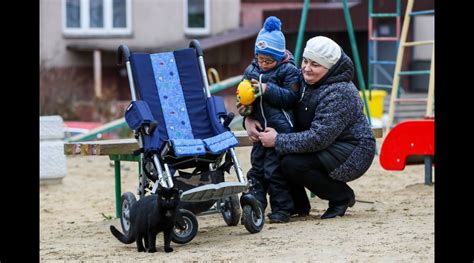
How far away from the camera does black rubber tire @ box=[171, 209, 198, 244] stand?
6527 millimetres

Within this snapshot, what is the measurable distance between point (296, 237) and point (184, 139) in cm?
108

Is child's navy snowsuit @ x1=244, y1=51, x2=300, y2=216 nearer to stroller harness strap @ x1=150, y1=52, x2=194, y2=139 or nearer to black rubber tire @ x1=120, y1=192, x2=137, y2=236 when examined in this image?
stroller harness strap @ x1=150, y1=52, x2=194, y2=139

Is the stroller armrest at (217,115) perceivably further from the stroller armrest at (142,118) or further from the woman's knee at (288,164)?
the stroller armrest at (142,118)

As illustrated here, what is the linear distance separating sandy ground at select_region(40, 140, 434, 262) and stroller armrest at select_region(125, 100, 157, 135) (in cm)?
80

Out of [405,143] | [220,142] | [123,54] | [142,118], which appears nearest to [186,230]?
[220,142]

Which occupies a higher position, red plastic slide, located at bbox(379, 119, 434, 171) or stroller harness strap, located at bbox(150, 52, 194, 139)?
stroller harness strap, located at bbox(150, 52, 194, 139)

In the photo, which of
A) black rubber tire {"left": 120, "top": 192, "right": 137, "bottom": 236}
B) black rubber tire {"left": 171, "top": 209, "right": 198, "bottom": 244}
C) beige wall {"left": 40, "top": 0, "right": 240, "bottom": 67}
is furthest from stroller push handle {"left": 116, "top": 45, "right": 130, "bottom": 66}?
beige wall {"left": 40, "top": 0, "right": 240, "bottom": 67}

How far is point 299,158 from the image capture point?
7.18 metres

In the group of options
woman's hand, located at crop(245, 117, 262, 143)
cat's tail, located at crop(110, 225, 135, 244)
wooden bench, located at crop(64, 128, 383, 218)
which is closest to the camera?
cat's tail, located at crop(110, 225, 135, 244)

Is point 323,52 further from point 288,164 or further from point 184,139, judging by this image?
point 184,139

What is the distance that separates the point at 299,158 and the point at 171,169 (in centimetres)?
96
